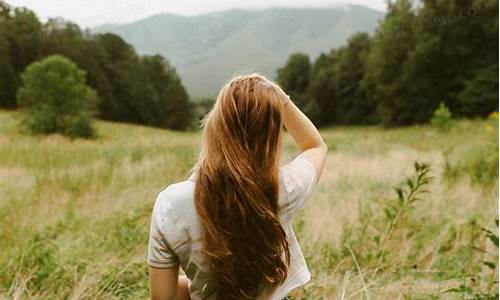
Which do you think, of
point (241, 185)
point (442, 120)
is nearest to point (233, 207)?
point (241, 185)

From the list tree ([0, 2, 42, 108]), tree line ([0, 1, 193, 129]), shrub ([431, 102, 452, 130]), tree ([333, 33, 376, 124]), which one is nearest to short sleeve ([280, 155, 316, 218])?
tree ([0, 2, 42, 108])

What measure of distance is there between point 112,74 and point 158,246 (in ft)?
132

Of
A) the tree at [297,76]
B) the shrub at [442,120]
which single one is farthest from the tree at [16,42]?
the tree at [297,76]

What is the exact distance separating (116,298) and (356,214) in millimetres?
2719

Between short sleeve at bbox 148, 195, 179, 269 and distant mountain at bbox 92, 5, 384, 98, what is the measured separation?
64 centimetres

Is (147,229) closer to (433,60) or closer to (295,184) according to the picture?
(295,184)

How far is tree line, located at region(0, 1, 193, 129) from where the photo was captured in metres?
26.5

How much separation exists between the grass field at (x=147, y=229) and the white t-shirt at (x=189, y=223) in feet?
3.00

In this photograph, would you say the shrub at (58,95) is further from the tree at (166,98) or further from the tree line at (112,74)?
the tree at (166,98)

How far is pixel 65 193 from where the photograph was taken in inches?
193

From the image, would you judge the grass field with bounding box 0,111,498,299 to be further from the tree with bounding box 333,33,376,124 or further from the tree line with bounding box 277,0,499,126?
the tree with bounding box 333,33,376,124

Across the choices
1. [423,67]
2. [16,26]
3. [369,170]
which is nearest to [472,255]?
[369,170]

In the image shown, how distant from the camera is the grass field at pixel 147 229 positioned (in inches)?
105

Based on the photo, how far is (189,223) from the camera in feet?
4.94
